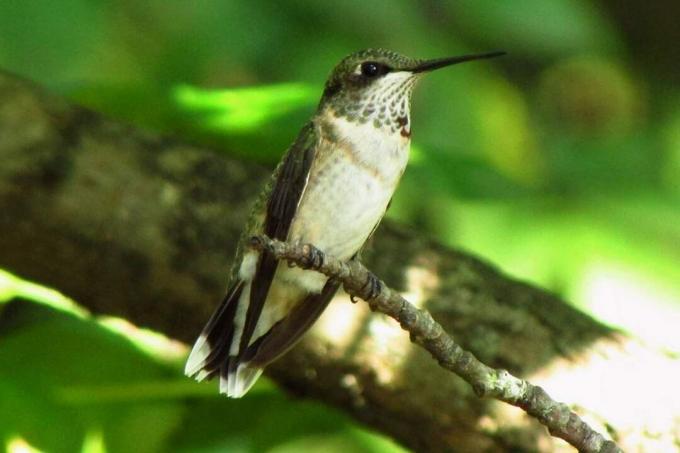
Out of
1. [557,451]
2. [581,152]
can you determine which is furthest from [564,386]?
[581,152]

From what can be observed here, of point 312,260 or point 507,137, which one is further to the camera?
point 507,137

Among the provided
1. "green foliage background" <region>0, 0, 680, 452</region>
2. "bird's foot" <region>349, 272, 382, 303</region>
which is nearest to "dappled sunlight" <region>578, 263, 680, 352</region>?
"green foliage background" <region>0, 0, 680, 452</region>

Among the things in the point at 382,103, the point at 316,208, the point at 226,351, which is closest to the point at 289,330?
the point at 226,351

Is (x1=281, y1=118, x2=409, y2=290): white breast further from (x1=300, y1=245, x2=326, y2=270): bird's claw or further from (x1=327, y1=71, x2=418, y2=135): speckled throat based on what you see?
(x1=300, y1=245, x2=326, y2=270): bird's claw

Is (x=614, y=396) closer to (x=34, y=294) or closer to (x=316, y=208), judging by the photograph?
(x=316, y=208)

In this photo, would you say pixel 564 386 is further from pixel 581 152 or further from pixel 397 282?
pixel 581 152

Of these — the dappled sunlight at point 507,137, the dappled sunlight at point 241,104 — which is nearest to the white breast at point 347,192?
the dappled sunlight at point 241,104
